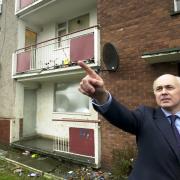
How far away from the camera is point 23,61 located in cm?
1008

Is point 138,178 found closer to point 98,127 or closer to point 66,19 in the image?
point 98,127

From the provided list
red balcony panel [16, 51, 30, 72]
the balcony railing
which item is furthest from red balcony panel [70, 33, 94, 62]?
the balcony railing

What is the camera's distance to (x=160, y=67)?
5859mm

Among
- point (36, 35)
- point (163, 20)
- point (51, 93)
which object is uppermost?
point (36, 35)

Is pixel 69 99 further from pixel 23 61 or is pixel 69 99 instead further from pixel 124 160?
pixel 124 160

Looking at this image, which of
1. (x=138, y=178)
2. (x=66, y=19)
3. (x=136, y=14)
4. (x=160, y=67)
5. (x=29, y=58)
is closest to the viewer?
(x=138, y=178)

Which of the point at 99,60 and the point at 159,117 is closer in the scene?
the point at 159,117

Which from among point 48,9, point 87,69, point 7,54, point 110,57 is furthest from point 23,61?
point 87,69

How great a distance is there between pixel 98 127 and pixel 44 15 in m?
5.83

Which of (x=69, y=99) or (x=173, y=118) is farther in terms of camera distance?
(x=69, y=99)

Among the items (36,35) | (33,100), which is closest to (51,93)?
(33,100)

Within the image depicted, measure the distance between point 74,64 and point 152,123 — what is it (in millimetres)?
6333

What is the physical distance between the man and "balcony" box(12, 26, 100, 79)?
17.8 feet

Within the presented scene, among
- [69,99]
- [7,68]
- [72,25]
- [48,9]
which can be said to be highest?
[48,9]
